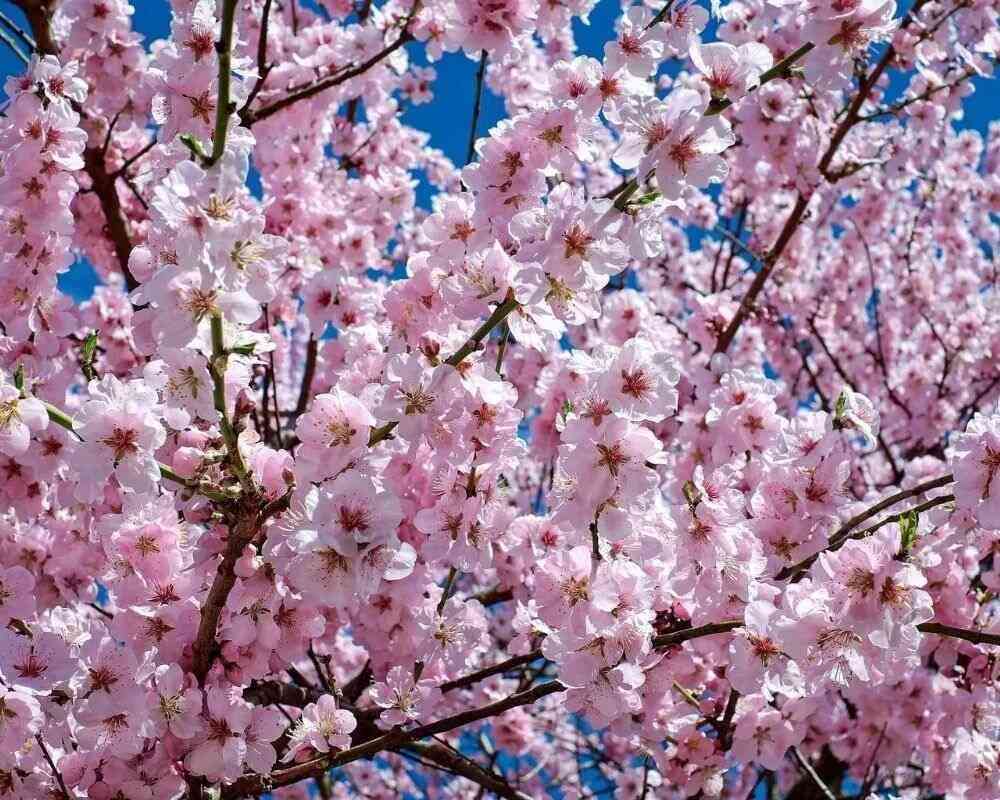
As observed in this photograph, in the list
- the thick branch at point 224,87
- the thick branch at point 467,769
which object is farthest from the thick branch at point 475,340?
the thick branch at point 467,769

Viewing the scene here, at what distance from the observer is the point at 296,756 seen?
327 centimetres

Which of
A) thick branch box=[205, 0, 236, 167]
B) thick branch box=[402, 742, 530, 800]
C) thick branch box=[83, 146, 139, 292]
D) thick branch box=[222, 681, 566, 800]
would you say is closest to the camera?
thick branch box=[205, 0, 236, 167]

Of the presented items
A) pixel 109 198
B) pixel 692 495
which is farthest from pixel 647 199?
pixel 109 198

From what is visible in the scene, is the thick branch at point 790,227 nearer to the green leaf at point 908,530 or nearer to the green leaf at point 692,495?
the green leaf at point 692,495

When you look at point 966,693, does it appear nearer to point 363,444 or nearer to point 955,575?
point 955,575

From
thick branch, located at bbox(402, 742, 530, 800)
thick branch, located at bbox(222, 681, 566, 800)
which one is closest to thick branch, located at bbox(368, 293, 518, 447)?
thick branch, located at bbox(222, 681, 566, 800)

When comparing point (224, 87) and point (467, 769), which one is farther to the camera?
point (467, 769)

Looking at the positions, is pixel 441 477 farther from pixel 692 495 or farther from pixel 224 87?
pixel 224 87

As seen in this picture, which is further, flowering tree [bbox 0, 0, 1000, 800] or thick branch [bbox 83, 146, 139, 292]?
thick branch [bbox 83, 146, 139, 292]

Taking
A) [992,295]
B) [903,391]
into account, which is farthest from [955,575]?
[992,295]

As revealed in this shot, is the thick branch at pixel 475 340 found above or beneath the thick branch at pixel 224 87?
beneath

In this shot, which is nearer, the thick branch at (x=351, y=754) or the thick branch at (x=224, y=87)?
the thick branch at (x=224, y=87)

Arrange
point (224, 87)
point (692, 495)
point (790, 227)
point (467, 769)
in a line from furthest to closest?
point (790, 227) < point (467, 769) < point (692, 495) < point (224, 87)

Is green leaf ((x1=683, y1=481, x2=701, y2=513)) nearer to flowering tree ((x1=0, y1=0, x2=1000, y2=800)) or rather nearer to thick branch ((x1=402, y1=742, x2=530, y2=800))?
flowering tree ((x1=0, y1=0, x2=1000, y2=800))
